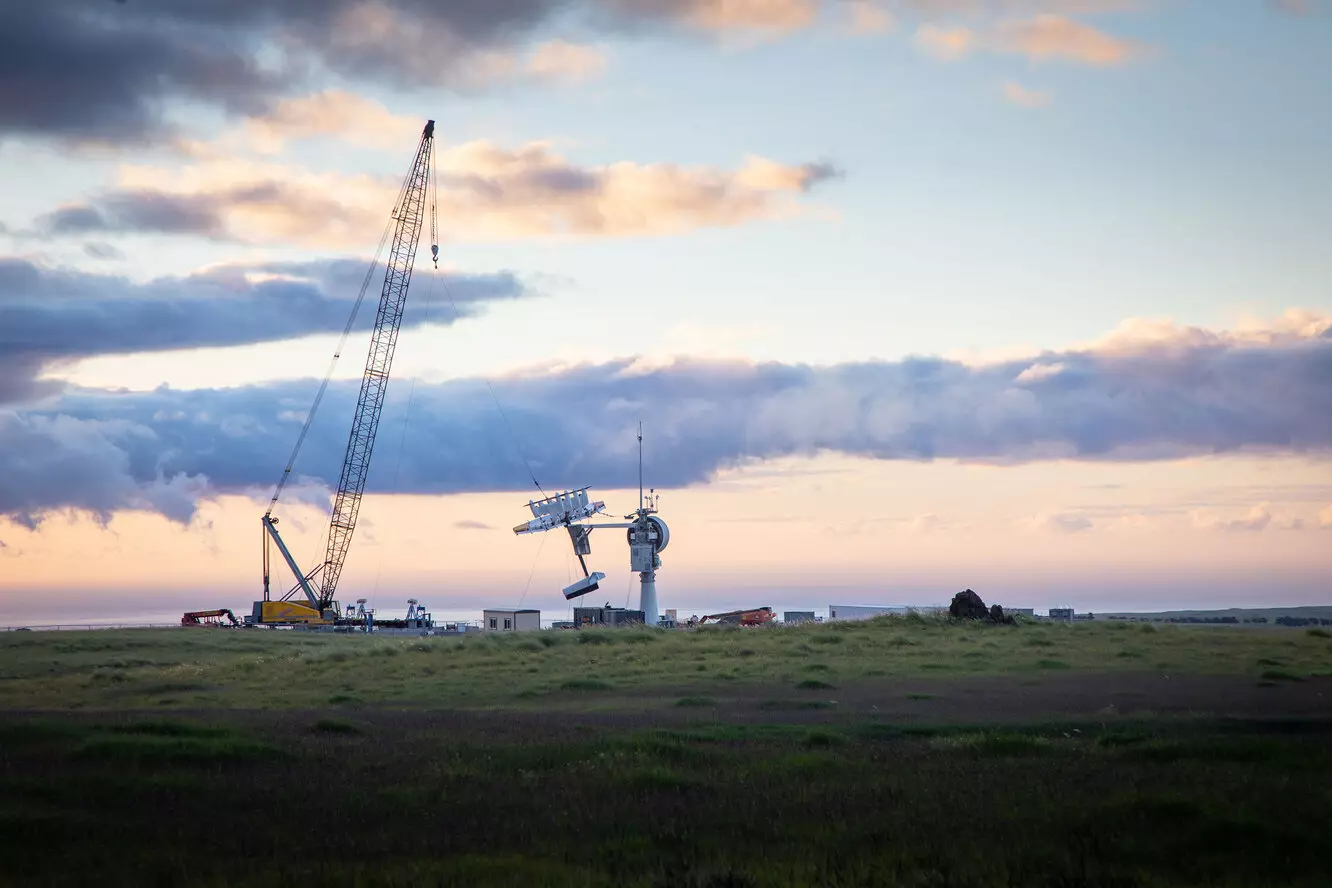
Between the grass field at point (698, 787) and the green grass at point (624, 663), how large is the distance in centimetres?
188

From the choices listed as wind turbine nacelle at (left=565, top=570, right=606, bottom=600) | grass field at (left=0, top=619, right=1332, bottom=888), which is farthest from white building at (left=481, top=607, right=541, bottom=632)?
grass field at (left=0, top=619, right=1332, bottom=888)

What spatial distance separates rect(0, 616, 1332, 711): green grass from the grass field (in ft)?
6.18

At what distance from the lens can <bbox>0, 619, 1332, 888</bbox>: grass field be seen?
1622 centimetres

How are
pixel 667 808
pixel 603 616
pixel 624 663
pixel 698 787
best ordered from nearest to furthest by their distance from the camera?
pixel 667 808 < pixel 698 787 < pixel 624 663 < pixel 603 616

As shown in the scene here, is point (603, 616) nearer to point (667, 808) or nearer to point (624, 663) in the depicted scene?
point (624, 663)

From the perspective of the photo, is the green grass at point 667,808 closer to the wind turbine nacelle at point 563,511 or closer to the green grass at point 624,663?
the green grass at point 624,663

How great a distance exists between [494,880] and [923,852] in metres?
5.52

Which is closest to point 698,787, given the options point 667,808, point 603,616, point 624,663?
point 667,808

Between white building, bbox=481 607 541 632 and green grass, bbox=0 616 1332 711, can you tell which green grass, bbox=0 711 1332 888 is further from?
white building, bbox=481 607 541 632

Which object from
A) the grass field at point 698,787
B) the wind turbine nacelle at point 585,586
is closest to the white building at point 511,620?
the wind turbine nacelle at point 585,586

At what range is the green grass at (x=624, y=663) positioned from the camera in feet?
181

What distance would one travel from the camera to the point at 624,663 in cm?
6819

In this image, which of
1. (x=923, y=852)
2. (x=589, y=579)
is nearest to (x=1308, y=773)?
(x=923, y=852)

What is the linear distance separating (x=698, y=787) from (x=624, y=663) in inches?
1780
